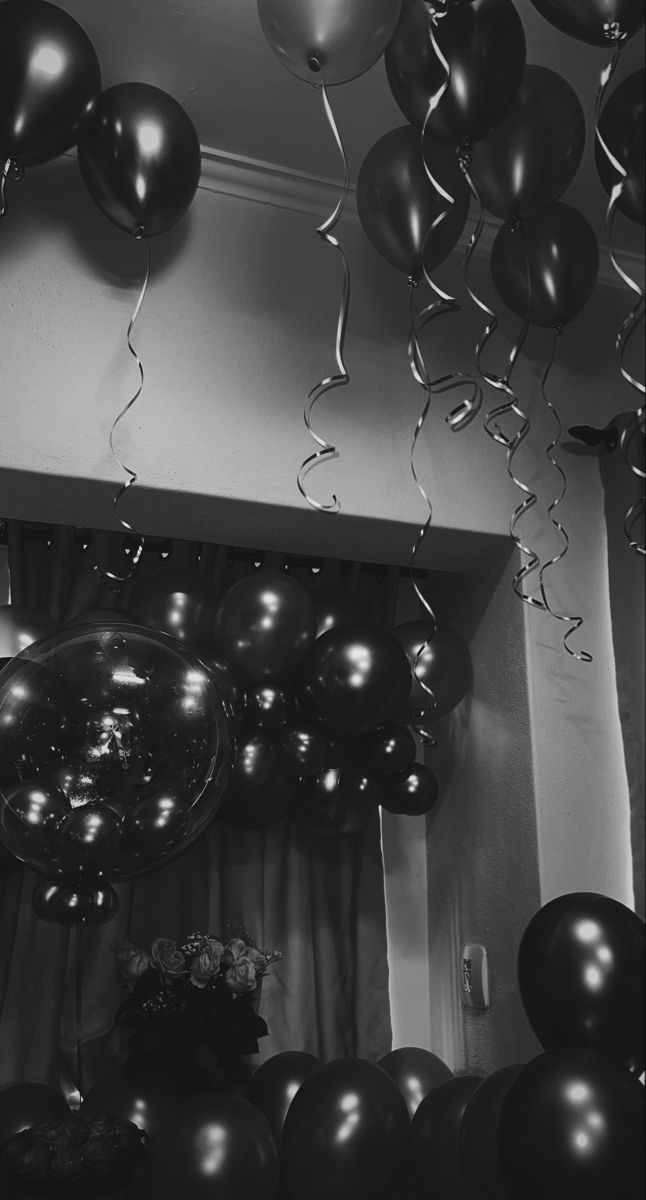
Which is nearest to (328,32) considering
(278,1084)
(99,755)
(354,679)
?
(99,755)

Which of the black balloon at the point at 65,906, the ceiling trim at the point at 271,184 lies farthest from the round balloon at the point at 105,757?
the ceiling trim at the point at 271,184

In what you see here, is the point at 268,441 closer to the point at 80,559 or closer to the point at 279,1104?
the point at 80,559

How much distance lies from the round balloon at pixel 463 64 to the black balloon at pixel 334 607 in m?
1.11

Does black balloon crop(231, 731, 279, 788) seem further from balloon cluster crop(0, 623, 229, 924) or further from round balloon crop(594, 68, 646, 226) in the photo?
round balloon crop(594, 68, 646, 226)

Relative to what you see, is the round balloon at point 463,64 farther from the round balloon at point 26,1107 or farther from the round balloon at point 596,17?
the round balloon at point 26,1107

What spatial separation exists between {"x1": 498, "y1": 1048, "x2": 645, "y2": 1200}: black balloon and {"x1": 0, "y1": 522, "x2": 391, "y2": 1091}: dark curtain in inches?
49.6

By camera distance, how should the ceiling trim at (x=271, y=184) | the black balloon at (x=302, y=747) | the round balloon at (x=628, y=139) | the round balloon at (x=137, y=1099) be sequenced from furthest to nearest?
the ceiling trim at (x=271, y=184) → the black balloon at (x=302, y=747) → the round balloon at (x=137, y=1099) → the round balloon at (x=628, y=139)

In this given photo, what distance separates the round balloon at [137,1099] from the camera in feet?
6.50

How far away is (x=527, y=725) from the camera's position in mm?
2232

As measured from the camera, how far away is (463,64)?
1363mm

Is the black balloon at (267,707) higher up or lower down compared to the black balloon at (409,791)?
higher up

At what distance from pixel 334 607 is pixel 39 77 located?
121 cm

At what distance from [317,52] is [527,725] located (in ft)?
4.68

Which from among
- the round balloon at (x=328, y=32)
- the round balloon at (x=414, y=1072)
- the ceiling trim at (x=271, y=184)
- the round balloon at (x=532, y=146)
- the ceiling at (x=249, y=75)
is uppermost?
the ceiling at (x=249, y=75)
